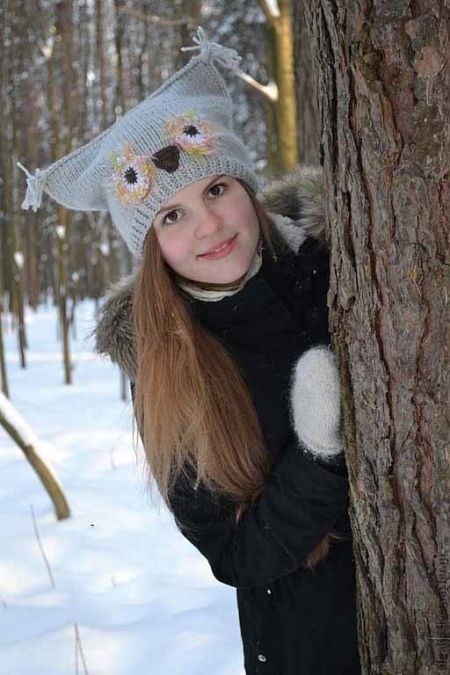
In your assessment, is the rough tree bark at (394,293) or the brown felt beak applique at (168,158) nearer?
the rough tree bark at (394,293)

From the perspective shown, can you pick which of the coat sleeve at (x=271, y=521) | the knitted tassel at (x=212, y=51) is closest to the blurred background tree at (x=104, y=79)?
the knitted tassel at (x=212, y=51)

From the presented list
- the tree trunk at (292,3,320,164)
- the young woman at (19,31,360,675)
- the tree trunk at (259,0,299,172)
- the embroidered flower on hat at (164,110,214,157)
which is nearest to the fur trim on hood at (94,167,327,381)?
the young woman at (19,31,360,675)

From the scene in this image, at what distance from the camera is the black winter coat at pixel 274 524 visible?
4.78ft

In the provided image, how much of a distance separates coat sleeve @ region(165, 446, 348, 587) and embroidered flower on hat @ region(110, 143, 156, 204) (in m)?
0.74

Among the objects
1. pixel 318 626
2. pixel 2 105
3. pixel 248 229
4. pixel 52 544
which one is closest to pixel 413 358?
pixel 248 229

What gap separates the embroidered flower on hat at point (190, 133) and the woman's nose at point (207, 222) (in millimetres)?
213

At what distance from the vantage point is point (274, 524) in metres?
1.39

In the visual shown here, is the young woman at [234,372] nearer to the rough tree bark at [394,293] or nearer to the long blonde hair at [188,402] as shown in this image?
the long blonde hair at [188,402]

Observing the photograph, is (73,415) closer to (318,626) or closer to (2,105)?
(2,105)

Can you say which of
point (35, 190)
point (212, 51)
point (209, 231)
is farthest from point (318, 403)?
point (212, 51)

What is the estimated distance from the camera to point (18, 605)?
9.91 ft

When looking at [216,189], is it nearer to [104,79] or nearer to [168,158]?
[168,158]

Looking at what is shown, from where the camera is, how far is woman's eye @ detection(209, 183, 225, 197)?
1.69 meters

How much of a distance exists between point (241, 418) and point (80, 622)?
5.81 ft
